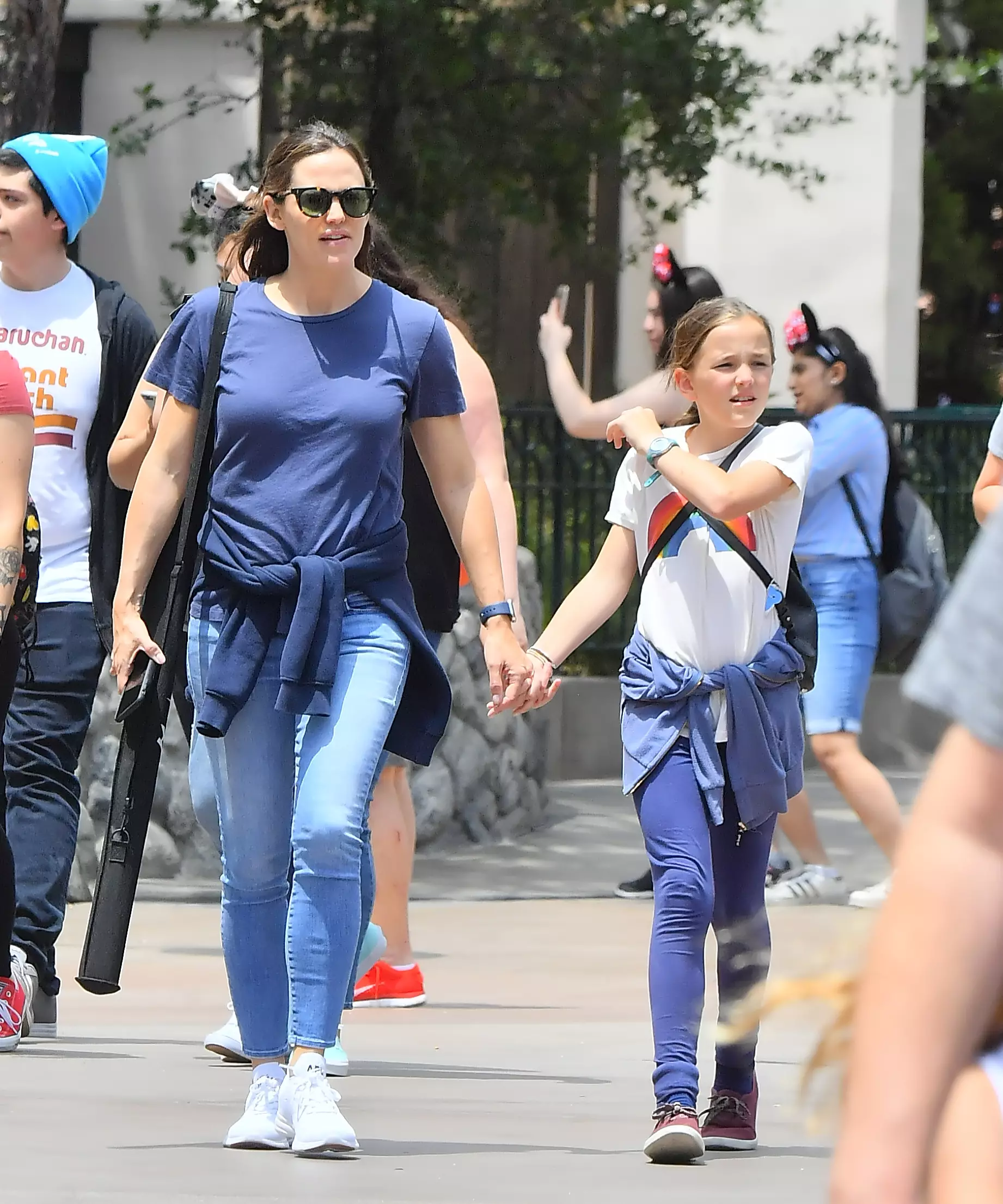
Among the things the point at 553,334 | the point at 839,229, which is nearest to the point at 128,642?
the point at 553,334

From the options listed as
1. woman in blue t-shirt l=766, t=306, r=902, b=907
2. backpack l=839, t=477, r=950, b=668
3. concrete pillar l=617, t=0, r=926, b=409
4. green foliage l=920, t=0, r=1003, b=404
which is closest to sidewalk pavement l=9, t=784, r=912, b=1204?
woman in blue t-shirt l=766, t=306, r=902, b=907

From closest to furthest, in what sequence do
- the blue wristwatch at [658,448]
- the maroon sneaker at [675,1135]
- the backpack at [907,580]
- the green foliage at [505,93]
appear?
the maroon sneaker at [675,1135]
the blue wristwatch at [658,448]
the backpack at [907,580]
the green foliage at [505,93]

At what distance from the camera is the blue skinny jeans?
13.9ft

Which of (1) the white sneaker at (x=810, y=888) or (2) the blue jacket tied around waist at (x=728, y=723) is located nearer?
(2) the blue jacket tied around waist at (x=728, y=723)

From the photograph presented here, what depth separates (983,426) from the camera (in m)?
12.4

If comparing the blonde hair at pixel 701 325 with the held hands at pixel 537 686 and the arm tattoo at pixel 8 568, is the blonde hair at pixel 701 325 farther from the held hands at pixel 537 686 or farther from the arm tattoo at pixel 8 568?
the arm tattoo at pixel 8 568

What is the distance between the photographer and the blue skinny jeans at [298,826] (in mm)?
4250

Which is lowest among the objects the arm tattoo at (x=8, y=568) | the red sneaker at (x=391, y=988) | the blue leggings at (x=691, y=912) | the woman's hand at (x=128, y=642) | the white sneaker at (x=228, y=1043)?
the red sneaker at (x=391, y=988)

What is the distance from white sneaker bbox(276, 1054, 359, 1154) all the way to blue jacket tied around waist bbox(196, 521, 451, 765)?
0.60 m

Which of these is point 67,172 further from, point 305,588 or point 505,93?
point 505,93

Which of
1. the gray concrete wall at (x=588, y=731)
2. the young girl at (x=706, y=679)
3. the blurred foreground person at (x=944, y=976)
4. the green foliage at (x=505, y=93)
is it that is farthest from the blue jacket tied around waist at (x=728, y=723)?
the gray concrete wall at (x=588, y=731)

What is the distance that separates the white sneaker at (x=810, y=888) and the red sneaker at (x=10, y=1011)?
312 cm

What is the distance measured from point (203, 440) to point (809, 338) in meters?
3.80

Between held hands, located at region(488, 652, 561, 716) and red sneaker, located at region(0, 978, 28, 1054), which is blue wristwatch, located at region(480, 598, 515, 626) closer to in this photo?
held hands, located at region(488, 652, 561, 716)
